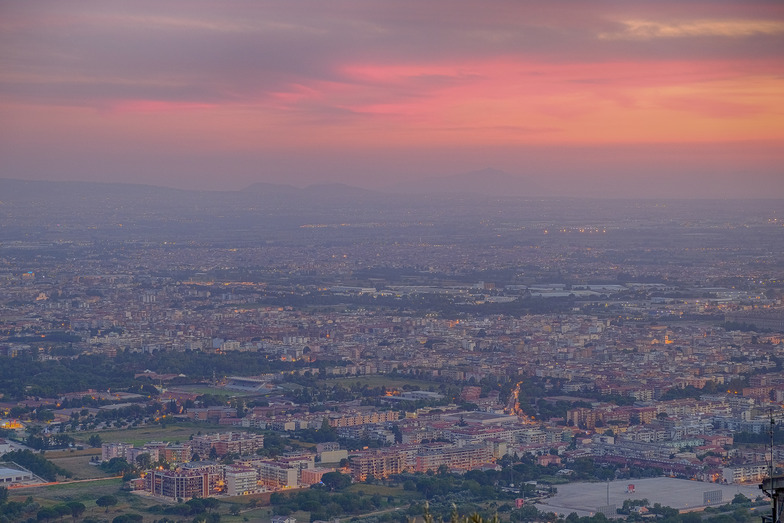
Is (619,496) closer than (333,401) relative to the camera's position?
Yes

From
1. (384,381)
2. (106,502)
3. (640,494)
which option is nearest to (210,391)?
(384,381)

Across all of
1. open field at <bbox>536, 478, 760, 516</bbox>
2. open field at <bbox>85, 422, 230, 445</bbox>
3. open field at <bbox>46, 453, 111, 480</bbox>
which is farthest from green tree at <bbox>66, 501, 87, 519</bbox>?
open field at <bbox>536, 478, 760, 516</bbox>

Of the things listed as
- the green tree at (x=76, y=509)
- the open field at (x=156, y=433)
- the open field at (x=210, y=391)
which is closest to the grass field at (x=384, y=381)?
the open field at (x=210, y=391)

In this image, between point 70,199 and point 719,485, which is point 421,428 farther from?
point 70,199

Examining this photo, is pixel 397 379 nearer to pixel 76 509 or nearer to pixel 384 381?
pixel 384 381

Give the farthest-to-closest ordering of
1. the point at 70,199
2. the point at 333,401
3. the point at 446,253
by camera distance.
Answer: the point at 70,199, the point at 446,253, the point at 333,401

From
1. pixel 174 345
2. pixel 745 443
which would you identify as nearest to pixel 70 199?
pixel 174 345

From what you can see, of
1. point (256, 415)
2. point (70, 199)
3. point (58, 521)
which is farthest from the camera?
point (70, 199)
